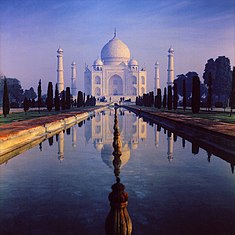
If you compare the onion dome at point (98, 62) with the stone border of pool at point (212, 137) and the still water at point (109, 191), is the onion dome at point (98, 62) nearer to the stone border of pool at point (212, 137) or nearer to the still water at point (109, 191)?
the stone border of pool at point (212, 137)

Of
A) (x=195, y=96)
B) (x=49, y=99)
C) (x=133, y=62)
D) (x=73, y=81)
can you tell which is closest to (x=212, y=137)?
(x=195, y=96)

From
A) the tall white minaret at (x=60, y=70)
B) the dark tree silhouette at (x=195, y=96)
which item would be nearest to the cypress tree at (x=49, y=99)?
the dark tree silhouette at (x=195, y=96)

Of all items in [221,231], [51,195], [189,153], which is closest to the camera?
[221,231]

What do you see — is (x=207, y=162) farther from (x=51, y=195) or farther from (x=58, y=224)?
(x=58, y=224)

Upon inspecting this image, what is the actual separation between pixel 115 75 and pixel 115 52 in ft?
25.9

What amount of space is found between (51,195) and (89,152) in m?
4.38

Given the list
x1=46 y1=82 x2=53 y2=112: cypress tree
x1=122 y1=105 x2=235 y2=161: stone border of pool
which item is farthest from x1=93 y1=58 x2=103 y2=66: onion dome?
x1=122 y1=105 x2=235 y2=161: stone border of pool

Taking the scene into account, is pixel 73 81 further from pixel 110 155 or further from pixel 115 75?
pixel 110 155

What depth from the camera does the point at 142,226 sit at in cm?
390

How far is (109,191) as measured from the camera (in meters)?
5.41

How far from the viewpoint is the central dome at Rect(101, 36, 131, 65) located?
278 feet

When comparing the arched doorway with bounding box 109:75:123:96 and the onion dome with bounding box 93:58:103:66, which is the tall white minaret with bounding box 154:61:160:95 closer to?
the arched doorway with bounding box 109:75:123:96

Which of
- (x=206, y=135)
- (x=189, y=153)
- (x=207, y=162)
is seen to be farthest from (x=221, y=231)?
(x=206, y=135)

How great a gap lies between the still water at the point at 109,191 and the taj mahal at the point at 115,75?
76058 millimetres
